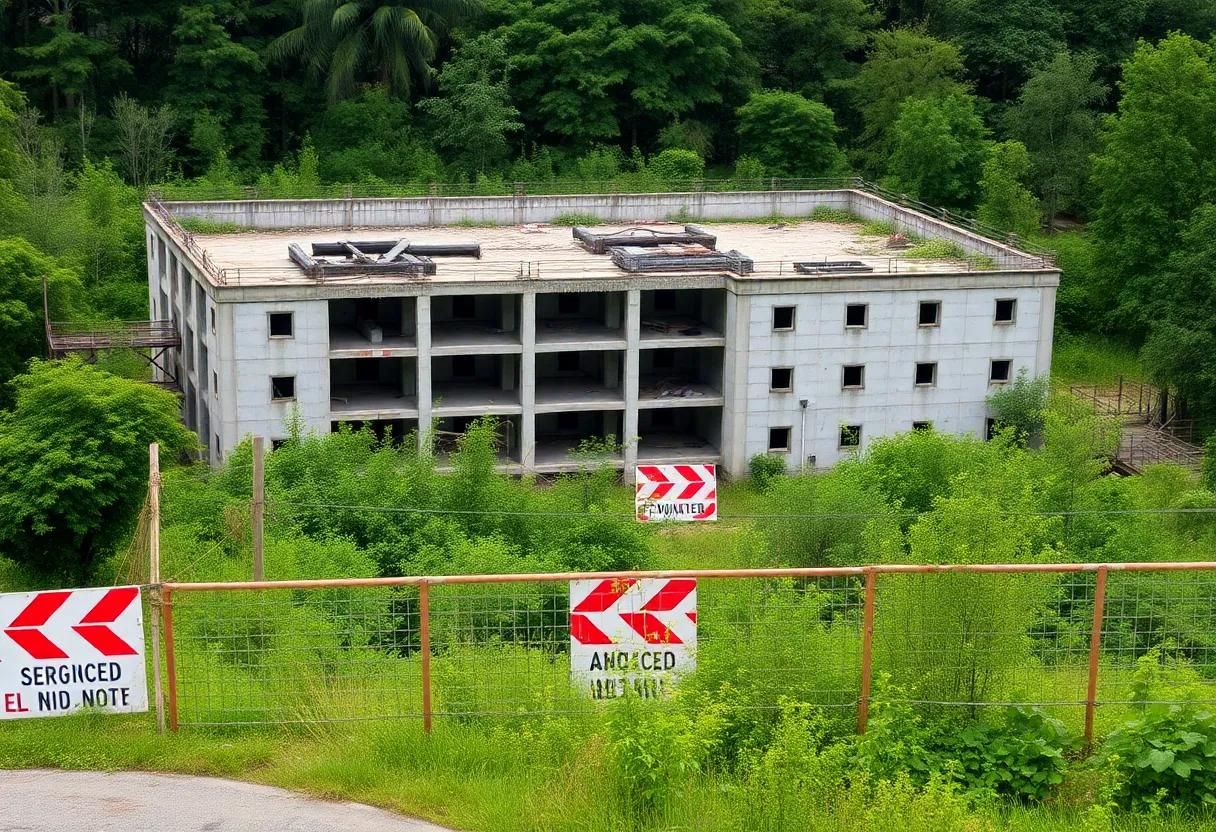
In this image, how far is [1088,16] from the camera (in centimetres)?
9206

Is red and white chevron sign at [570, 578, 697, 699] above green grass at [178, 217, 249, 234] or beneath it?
above

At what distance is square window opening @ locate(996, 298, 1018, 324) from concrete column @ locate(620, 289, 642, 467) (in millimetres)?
11930

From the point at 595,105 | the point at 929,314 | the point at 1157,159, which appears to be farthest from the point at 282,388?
the point at 595,105

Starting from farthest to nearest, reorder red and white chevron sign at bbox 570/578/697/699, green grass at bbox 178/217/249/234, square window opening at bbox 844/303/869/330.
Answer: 1. green grass at bbox 178/217/249/234
2. square window opening at bbox 844/303/869/330
3. red and white chevron sign at bbox 570/578/697/699

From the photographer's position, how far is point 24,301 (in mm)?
53875

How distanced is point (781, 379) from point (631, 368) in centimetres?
494

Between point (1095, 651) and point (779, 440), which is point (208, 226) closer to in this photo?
point (779, 440)

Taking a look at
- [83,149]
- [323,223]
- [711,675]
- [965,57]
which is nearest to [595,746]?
[711,675]

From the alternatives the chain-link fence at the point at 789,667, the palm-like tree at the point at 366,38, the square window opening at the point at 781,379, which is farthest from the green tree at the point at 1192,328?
the chain-link fence at the point at 789,667

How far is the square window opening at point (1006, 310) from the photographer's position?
55.3 metres

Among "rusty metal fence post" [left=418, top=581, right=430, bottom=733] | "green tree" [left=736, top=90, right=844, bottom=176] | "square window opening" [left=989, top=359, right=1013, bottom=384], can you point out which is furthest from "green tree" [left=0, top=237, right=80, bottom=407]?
A: "rusty metal fence post" [left=418, top=581, right=430, bottom=733]

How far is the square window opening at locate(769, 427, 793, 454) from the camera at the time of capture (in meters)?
54.7

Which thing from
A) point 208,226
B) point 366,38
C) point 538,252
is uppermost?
point 366,38

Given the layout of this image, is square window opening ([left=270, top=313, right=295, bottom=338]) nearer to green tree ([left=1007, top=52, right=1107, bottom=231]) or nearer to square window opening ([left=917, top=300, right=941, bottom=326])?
square window opening ([left=917, top=300, right=941, bottom=326])
